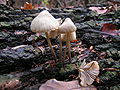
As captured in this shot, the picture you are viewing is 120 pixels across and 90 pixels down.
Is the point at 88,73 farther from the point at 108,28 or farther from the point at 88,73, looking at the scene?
the point at 108,28

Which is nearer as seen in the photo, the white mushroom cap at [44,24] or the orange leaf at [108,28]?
the white mushroom cap at [44,24]

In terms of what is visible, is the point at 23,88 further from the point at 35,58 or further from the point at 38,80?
the point at 35,58

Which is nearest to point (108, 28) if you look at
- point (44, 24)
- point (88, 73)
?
point (88, 73)

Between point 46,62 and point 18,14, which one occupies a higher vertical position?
point 18,14

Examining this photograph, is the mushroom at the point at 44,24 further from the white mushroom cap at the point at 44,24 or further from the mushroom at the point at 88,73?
the mushroom at the point at 88,73

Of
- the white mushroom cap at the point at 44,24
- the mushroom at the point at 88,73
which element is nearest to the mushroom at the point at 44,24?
the white mushroom cap at the point at 44,24

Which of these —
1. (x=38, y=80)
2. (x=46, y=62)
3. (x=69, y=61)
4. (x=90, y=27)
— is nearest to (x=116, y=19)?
(x=90, y=27)

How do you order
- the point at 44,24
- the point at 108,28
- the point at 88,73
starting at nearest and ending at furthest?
the point at 44,24 → the point at 88,73 → the point at 108,28

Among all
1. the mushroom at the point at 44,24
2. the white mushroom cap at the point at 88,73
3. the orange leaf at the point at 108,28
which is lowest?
the white mushroom cap at the point at 88,73

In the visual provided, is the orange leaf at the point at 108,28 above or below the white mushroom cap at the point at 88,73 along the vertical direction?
above
